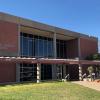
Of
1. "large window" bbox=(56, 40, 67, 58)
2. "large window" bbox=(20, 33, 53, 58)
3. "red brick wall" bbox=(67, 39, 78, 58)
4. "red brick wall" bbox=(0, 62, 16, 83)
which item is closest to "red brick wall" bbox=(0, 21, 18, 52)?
"red brick wall" bbox=(0, 62, 16, 83)

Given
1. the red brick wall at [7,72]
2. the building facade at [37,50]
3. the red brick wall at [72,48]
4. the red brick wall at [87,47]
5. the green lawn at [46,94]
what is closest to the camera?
the green lawn at [46,94]

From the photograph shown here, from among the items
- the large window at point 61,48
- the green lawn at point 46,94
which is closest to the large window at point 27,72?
the large window at point 61,48

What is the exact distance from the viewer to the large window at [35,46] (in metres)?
38.7

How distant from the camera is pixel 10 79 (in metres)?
33.2

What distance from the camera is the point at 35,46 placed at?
40.8 metres

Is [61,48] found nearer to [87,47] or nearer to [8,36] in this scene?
[87,47]

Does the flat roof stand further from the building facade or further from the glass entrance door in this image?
the glass entrance door

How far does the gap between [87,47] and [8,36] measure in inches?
770

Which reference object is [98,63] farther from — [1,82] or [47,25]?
[1,82]

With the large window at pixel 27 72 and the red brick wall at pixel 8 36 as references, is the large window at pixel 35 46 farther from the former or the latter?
the red brick wall at pixel 8 36

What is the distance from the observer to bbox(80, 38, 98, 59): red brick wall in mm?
47581

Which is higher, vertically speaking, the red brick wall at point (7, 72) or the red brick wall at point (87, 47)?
the red brick wall at point (87, 47)

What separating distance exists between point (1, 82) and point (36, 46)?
10565 mm

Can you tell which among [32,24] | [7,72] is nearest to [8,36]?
[7,72]
